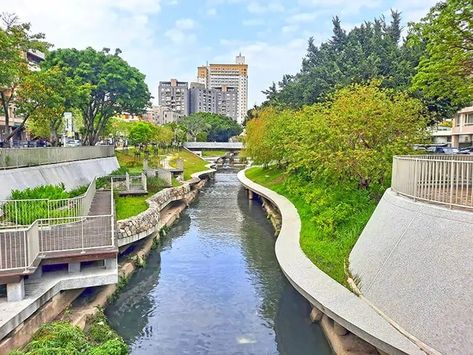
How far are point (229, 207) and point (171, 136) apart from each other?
44894 mm

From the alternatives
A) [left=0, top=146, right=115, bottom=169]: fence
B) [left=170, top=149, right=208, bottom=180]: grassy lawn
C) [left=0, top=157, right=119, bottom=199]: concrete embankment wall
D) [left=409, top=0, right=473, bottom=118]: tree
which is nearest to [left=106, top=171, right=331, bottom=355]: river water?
[left=0, top=157, right=119, bottom=199]: concrete embankment wall

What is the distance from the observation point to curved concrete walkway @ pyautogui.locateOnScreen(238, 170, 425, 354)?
8094 millimetres

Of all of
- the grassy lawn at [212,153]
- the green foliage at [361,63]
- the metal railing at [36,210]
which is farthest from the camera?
the grassy lawn at [212,153]

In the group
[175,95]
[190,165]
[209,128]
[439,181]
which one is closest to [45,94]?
[439,181]

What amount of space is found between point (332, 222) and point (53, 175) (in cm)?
1352

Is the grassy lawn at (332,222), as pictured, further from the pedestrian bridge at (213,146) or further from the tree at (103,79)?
the pedestrian bridge at (213,146)

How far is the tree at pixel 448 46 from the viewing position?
1209 cm

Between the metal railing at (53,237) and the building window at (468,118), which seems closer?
the metal railing at (53,237)

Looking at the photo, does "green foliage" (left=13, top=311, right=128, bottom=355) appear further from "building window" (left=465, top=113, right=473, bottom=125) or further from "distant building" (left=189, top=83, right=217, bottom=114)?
"distant building" (left=189, top=83, right=217, bottom=114)

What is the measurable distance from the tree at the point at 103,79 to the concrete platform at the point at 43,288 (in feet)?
67.7

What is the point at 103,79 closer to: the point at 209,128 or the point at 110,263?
the point at 110,263

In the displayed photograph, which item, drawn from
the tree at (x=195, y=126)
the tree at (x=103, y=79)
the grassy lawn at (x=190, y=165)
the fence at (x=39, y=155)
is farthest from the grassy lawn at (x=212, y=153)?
the fence at (x=39, y=155)

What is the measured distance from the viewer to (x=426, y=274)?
8.50 m

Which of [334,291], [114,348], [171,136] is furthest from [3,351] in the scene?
[171,136]
